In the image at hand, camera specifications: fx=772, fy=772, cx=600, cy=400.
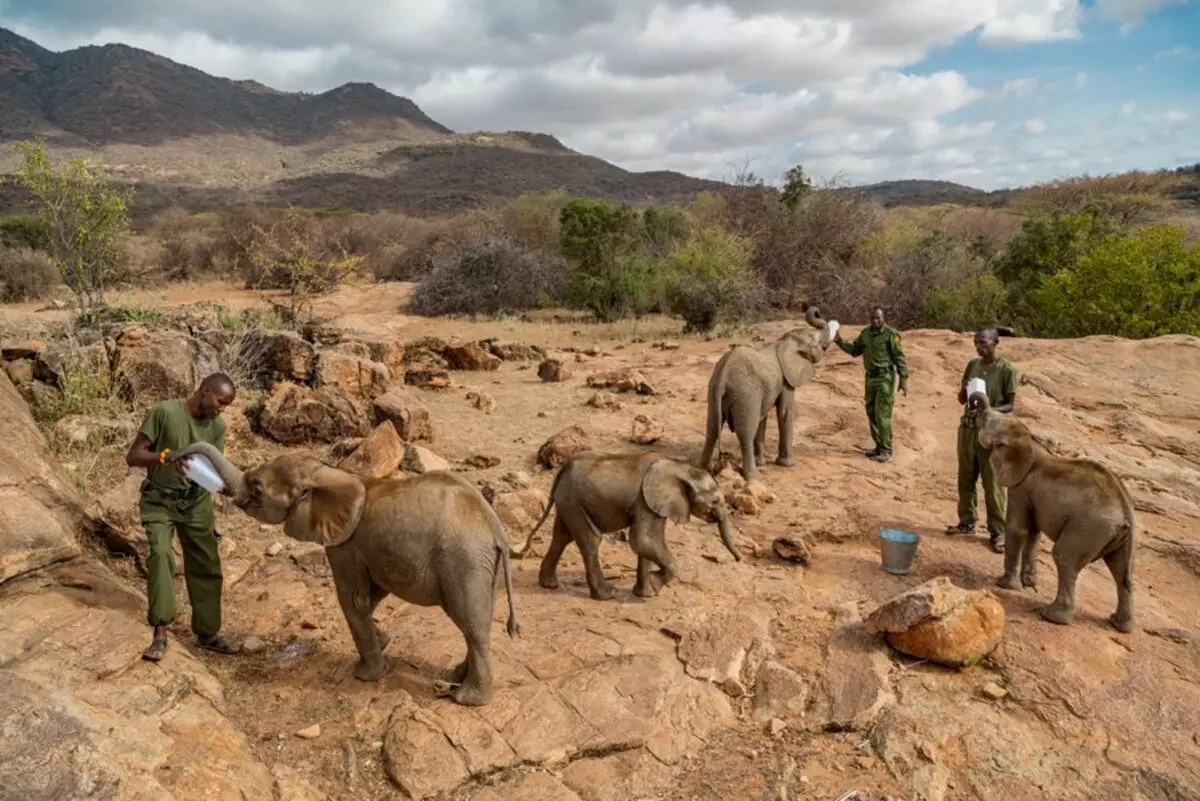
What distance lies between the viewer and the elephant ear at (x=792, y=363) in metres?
9.32

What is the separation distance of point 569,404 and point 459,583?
7.92 meters

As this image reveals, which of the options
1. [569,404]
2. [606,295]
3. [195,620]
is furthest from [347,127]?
[195,620]

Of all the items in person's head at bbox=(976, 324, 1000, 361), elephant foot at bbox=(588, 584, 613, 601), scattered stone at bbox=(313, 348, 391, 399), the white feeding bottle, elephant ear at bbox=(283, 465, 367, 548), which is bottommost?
elephant foot at bbox=(588, 584, 613, 601)

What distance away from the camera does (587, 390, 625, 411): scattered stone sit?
38.7ft

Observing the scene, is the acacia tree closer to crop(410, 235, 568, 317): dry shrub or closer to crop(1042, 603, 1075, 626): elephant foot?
crop(410, 235, 568, 317): dry shrub

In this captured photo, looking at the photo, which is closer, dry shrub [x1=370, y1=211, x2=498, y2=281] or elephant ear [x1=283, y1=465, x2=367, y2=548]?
elephant ear [x1=283, y1=465, x2=367, y2=548]

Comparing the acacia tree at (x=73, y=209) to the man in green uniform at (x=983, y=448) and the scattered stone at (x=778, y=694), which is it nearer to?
the scattered stone at (x=778, y=694)

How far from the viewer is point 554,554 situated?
19.5ft

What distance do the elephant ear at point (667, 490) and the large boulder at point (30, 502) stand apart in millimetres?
3927

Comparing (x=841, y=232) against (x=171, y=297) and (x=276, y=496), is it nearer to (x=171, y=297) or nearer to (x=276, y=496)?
(x=171, y=297)

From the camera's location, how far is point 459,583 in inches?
167

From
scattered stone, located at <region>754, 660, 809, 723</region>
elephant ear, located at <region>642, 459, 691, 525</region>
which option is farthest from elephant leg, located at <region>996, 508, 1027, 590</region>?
elephant ear, located at <region>642, 459, 691, 525</region>

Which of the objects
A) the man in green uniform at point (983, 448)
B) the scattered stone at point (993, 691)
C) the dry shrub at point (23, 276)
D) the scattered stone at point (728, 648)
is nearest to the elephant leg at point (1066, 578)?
the scattered stone at point (993, 691)

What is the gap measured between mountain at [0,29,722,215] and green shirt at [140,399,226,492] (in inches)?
2034
